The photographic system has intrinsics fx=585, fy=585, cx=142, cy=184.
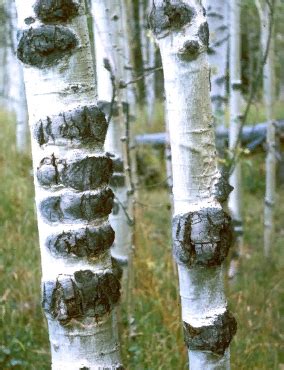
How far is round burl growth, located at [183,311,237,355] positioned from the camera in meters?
1.67

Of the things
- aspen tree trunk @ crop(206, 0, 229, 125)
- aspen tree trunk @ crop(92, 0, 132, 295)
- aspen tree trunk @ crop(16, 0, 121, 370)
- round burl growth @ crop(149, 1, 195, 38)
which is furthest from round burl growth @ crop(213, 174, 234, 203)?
aspen tree trunk @ crop(206, 0, 229, 125)

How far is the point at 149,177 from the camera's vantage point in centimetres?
790

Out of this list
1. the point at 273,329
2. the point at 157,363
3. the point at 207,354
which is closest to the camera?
the point at 207,354

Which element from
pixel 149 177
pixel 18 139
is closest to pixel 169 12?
pixel 18 139

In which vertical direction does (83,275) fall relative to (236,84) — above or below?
below

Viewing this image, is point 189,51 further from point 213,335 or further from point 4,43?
point 4,43

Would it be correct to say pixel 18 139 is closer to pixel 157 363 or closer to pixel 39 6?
pixel 157 363

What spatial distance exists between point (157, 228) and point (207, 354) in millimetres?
4214

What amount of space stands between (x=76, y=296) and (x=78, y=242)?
146 millimetres

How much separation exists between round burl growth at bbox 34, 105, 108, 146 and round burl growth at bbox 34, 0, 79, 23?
0.80ft

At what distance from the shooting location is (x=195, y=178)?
5.28 feet

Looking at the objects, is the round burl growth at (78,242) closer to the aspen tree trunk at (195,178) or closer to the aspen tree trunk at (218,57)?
the aspen tree trunk at (195,178)

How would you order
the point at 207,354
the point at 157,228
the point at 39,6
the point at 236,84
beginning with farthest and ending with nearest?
the point at 157,228
the point at 236,84
the point at 207,354
the point at 39,6

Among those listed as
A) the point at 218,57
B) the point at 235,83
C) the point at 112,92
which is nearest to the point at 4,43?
the point at 218,57
